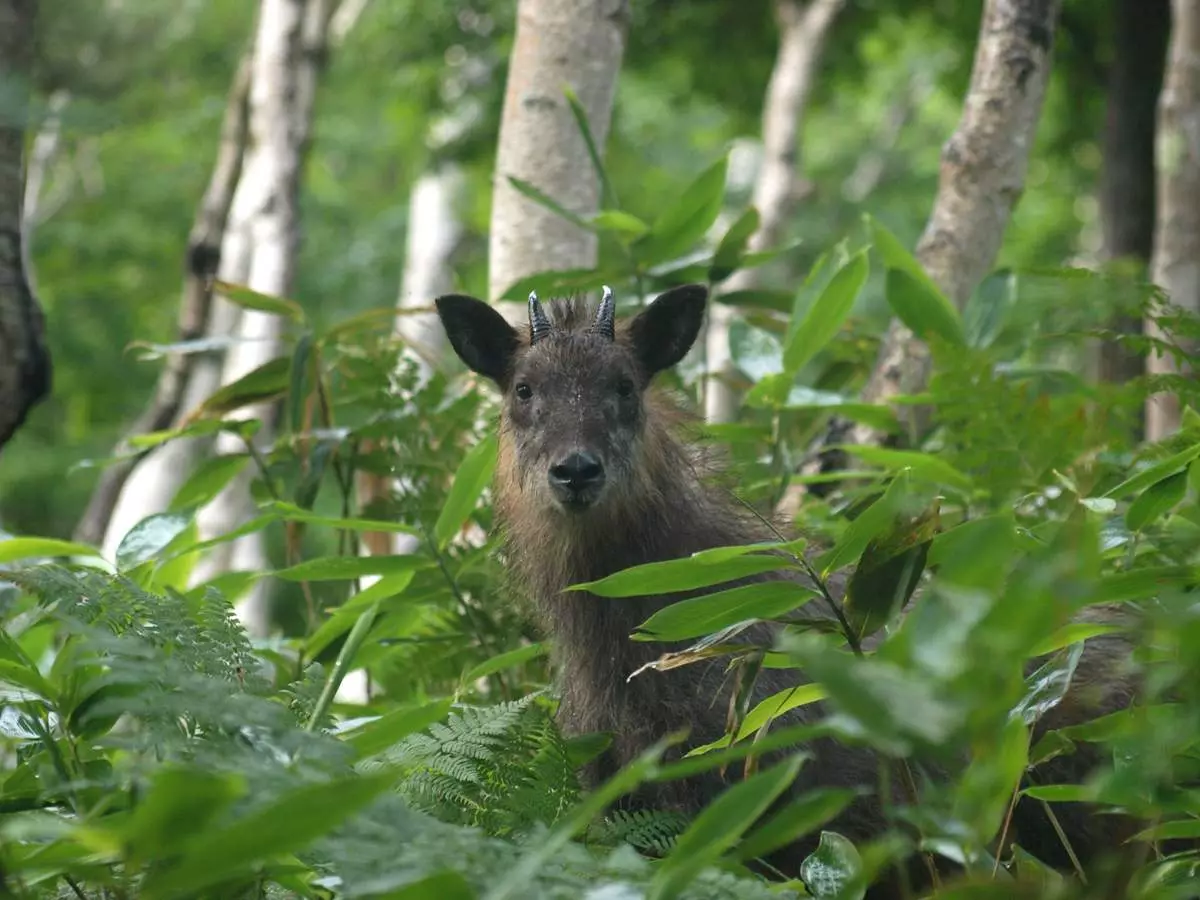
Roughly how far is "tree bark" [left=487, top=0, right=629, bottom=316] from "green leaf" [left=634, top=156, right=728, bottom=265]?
0.59 m

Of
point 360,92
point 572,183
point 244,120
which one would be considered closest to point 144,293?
point 360,92

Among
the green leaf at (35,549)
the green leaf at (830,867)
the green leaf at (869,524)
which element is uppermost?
the green leaf at (869,524)

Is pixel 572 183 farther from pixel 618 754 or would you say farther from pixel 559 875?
pixel 559 875

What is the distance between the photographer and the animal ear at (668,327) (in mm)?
6133

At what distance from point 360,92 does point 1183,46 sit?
2469 cm

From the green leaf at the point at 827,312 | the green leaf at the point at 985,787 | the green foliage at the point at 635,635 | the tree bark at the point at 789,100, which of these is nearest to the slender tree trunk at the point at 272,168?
the green foliage at the point at 635,635

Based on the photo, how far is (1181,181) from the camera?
851 centimetres

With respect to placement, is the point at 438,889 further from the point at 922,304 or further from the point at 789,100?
the point at 789,100

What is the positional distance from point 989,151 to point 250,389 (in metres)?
3.96

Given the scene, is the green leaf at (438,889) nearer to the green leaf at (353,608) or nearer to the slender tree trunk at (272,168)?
the green leaf at (353,608)

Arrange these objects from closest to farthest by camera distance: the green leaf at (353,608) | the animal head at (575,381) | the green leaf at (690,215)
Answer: the green leaf at (353,608) → the animal head at (575,381) → the green leaf at (690,215)

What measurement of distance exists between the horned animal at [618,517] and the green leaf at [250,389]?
1071 mm

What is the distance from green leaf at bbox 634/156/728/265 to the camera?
6715 millimetres

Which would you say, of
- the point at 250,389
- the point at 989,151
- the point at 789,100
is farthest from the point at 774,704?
the point at 789,100
